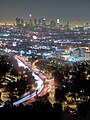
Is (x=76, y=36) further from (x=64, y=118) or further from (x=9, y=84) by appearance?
(x=64, y=118)

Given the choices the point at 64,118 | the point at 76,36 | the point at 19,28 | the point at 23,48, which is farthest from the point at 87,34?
the point at 64,118

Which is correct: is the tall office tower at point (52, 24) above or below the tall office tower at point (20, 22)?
below

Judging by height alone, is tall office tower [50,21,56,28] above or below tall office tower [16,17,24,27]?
below

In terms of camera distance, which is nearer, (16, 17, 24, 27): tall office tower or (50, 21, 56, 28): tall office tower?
(16, 17, 24, 27): tall office tower

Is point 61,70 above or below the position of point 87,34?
below

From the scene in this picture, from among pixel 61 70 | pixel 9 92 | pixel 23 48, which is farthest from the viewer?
pixel 23 48

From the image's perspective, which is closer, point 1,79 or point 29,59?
point 1,79

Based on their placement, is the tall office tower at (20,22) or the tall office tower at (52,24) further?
the tall office tower at (52,24)

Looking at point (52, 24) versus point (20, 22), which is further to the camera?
point (52, 24)

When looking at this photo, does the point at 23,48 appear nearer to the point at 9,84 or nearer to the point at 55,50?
the point at 55,50

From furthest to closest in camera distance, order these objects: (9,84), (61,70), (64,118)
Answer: (61,70), (9,84), (64,118)
